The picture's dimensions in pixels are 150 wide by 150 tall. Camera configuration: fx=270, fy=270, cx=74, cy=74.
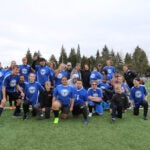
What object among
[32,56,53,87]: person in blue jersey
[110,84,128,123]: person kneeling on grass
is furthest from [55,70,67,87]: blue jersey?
[110,84,128,123]: person kneeling on grass

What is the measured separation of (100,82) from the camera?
35.2ft

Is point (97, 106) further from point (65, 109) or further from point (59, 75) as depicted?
point (59, 75)

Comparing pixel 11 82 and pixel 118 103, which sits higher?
pixel 11 82

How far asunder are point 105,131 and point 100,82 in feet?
13.4

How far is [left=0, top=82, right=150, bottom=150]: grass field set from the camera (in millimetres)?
5617

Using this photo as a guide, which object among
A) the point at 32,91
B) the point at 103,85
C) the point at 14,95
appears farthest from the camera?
the point at 103,85

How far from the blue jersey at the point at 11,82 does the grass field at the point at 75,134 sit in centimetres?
98

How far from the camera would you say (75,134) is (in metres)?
6.52

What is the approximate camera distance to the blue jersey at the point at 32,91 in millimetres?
8570

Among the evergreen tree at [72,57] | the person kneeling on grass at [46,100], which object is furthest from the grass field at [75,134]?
the evergreen tree at [72,57]

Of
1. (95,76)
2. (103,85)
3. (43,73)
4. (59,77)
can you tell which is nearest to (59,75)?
(59,77)

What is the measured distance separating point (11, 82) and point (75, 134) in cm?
315

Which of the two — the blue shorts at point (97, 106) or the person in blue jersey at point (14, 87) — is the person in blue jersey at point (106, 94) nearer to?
the blue shorts at point (97, 106)

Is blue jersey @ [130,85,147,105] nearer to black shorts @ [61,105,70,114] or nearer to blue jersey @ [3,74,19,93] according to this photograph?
black shorts @ [61,105,70,114]
